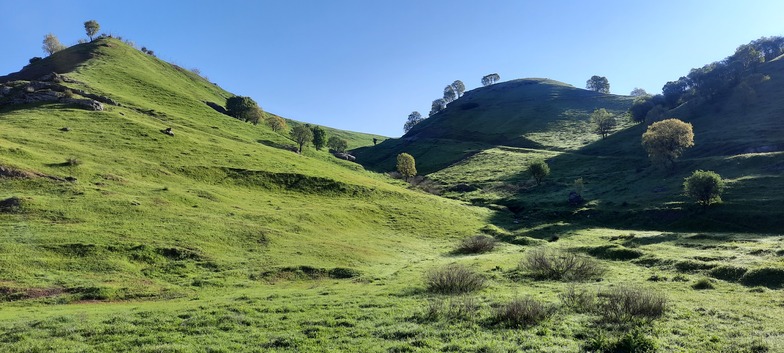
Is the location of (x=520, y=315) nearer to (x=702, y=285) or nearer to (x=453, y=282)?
(x=453, y=282)

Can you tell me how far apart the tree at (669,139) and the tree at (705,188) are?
27.5m

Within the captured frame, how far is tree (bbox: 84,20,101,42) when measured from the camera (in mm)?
189625

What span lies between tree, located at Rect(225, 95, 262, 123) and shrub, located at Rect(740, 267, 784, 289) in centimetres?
16657

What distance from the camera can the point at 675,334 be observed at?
1891 centimetres

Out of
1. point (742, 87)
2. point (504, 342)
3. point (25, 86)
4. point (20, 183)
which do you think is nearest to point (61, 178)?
point (20, 183)

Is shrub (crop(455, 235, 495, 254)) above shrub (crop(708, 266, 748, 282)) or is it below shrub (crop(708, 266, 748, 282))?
below

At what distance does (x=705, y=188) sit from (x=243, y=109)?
155 meters

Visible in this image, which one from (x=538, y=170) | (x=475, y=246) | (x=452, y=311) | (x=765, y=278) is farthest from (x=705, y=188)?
(x=452, y=311)

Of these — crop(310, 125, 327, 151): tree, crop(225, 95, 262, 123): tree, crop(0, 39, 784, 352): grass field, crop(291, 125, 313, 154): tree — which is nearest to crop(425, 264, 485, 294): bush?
crop(0, 39, 784, 352): grass field

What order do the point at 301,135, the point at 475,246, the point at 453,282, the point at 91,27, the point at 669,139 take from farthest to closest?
the point at 91,27 → the point at 301,135 → the point at 669,139 → the point at 475,246 → the point at 453,282

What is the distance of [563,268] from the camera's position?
39.6 metres

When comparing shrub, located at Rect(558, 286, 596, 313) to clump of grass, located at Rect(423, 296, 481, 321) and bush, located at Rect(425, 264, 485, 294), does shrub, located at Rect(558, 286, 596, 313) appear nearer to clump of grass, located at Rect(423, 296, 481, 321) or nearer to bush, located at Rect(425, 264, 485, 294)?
clump of grass, located at Rect(423, 296, 481, 321)

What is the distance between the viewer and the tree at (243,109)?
16862 centimetres

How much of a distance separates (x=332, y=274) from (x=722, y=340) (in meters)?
33.4
